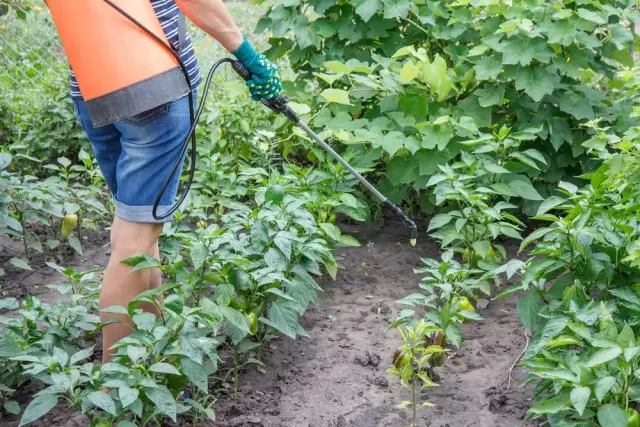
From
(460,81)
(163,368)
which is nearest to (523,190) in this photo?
(460,81)

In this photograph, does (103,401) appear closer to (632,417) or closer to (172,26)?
(172,26)

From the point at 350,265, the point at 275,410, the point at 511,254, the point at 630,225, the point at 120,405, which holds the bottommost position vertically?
the point at 511,254

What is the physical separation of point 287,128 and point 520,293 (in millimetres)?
1496

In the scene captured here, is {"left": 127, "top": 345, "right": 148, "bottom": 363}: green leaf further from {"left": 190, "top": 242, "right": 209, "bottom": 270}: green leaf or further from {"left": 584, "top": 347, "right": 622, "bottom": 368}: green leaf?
{"left": 584, "top": 347, "right": 622, "bottom": 368}: green leaf

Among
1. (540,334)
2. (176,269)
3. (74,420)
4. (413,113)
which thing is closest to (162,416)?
(74,420)

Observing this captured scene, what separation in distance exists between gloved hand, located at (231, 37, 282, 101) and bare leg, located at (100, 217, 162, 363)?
0.66m

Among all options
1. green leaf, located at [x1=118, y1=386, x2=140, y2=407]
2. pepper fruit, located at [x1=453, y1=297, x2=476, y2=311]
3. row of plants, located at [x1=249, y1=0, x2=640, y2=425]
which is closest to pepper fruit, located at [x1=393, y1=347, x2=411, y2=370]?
pepper fruit, located at [x1=453, y1=297, x2=476, y2=311]

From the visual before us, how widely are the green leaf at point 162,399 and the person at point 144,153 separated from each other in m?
0.34

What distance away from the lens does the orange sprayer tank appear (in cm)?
253

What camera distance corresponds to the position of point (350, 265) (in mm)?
4035

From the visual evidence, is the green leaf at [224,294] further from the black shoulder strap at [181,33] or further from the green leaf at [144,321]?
Result: the black shoulder strap at [181,33]

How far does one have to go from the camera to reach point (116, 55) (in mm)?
2553

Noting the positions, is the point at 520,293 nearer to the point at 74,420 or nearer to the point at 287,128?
the point at 287,128

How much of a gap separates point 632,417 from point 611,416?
0.27 feet
